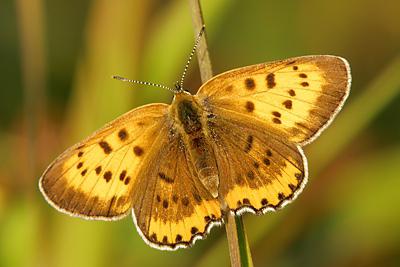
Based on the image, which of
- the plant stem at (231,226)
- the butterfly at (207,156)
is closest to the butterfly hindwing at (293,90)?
the butterfly at (207,156)

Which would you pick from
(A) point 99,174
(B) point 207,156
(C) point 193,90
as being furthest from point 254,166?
(C) point 193,90

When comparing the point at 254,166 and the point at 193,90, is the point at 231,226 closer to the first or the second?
the point at 254,166

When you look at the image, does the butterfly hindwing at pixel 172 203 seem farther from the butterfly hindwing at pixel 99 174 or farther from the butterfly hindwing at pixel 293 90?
the butterfly hindwing at pixel 293 90

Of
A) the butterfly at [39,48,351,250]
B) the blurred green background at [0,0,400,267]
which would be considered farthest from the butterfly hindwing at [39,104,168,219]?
the blurred green background at [0,0,400,267]

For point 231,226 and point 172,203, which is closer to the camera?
point 231,226
